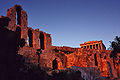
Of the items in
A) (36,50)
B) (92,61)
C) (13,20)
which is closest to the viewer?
(13,20)

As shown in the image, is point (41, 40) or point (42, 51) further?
point (41, 40)

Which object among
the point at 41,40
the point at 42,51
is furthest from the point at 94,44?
the point at 42,51

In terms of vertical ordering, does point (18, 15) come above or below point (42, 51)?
above

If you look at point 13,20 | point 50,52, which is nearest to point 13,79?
point 13,20

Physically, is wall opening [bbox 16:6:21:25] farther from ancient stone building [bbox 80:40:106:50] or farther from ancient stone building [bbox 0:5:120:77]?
ancient stone building [bbox 80:40:106:50]

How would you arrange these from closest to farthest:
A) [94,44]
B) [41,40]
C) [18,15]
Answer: [18,15], [41,40], [94,44]

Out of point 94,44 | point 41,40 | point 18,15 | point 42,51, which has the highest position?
point 94,44

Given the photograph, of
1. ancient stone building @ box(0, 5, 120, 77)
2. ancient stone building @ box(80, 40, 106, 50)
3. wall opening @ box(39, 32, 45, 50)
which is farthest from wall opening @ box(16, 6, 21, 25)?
ancient stone building @ box(80, 40, 106, 50)

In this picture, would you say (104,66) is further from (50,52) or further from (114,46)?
(50,52)

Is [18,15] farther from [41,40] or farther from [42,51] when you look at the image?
[42,51]

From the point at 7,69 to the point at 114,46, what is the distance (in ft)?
80.5

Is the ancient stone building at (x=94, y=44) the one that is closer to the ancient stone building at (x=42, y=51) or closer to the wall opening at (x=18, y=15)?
the ancient stone building at (x=42, y=51)

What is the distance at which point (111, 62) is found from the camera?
3431 centimetres

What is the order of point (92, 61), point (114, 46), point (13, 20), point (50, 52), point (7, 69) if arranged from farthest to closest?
1. point (114, 46)
2. point (92, 61)
3. point (50, 52)
4. point (13, 20)
5. point (7, 69)
